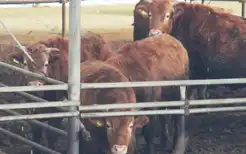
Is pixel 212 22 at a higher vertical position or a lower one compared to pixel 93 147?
higher

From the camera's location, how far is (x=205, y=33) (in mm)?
10734

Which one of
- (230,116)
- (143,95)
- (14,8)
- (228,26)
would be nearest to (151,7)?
(228,26)

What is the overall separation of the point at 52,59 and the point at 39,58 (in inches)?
10.0

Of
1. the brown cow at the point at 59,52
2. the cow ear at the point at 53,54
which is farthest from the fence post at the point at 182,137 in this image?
the cow ear at the point at 53,54

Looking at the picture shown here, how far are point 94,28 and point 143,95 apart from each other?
406 inches

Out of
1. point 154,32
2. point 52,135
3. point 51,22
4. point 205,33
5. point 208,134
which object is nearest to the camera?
point 52,135

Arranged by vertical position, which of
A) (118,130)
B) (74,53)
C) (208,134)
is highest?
(74,53)

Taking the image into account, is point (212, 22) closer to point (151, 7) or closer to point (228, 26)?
point (228, 26)

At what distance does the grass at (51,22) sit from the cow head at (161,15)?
458cm

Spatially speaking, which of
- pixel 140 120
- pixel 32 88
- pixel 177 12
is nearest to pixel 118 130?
pixel 140 120

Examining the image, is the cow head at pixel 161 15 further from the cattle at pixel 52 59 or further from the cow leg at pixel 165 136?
the cow leg at pixel 165 136

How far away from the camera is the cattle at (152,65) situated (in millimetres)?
8172

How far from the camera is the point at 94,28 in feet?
59.9

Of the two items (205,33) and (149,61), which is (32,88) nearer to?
(149,61)
